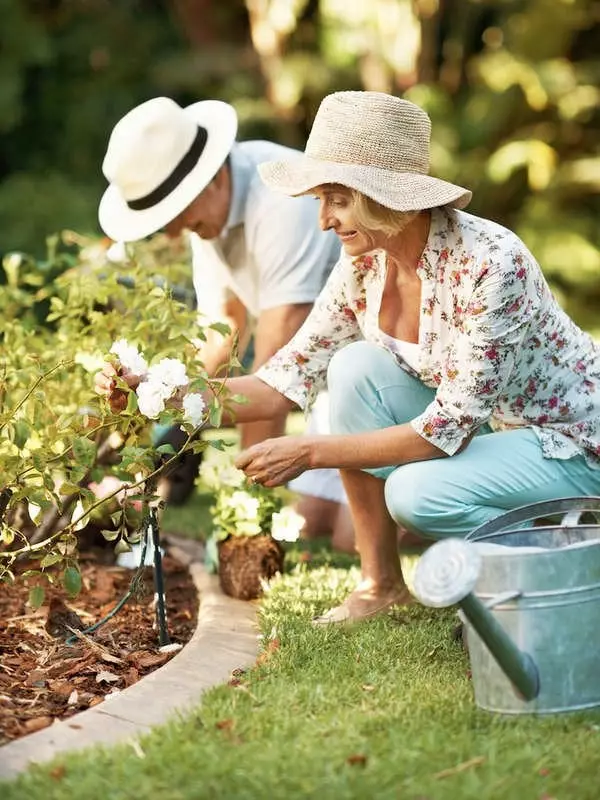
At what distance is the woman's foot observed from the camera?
2.92 m

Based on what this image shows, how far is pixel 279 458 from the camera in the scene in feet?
8.75

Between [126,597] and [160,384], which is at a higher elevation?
[160,384]

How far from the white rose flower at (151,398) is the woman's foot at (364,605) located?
0.67 m

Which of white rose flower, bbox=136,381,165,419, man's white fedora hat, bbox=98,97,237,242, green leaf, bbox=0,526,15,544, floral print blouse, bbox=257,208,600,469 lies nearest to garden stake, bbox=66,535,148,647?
green leaf, bbox=0,526,15,544

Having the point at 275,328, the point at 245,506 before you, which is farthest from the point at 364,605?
the point at 275,328

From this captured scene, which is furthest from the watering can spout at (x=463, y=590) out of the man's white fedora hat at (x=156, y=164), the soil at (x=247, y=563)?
the man's white fedora hat at (x=156, y=164)

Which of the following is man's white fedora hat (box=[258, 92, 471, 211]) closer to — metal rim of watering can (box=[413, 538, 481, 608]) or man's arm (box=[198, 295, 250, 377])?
metal rim of watering can (box=[413, 538, 481, 608])

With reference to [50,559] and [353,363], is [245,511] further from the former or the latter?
[50,559]

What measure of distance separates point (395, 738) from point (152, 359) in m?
1.14

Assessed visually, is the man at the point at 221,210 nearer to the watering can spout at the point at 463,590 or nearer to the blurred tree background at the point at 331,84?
the watering can spout at the point at 463,590

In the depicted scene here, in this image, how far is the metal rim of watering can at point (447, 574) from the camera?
199 centimetres

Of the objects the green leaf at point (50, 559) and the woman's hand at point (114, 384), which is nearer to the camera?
the green leaf at point (50, 559)

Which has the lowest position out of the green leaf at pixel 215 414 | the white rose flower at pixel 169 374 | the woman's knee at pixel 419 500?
the woman's knee at pixel 419 500

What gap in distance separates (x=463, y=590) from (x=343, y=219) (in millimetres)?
970
